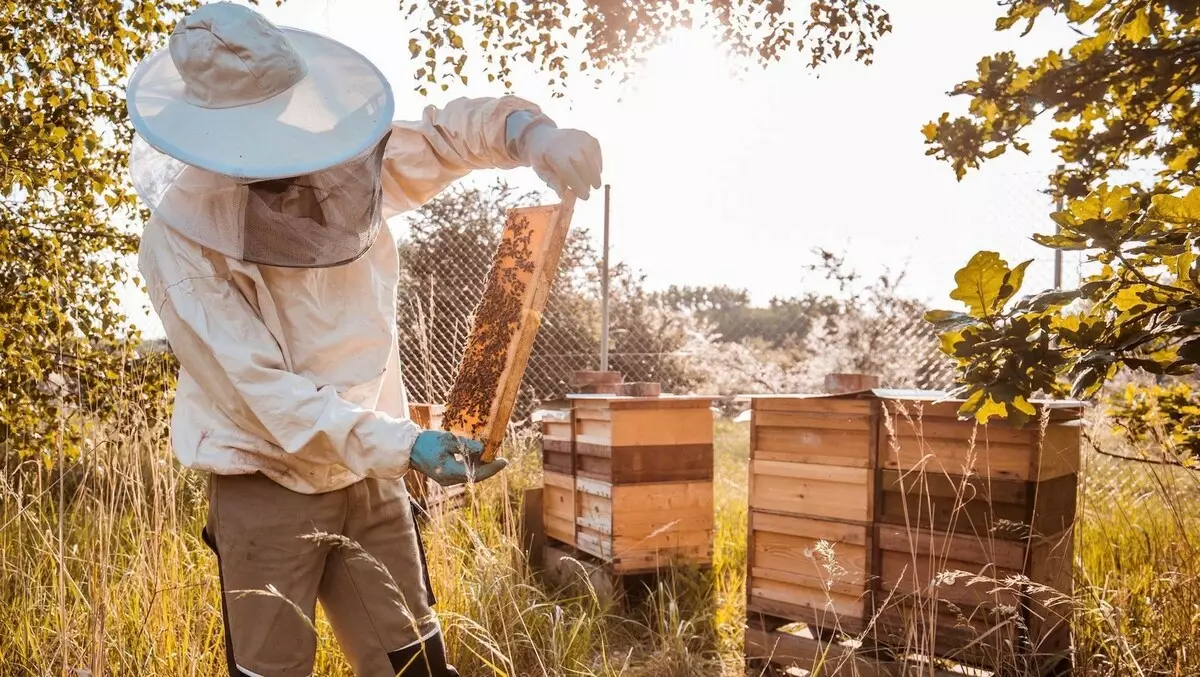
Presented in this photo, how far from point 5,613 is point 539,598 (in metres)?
2.14

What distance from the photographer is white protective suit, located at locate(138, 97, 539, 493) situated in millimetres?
1734

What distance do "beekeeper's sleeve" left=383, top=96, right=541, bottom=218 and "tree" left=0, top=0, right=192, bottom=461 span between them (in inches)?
85.3

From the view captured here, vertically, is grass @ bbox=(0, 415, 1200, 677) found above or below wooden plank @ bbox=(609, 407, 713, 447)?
below

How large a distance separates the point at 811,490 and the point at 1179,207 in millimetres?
1901

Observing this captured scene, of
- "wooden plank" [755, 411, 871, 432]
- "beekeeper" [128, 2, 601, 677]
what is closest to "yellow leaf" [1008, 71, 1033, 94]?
"wooden plank" [755, 411, 871, 432]

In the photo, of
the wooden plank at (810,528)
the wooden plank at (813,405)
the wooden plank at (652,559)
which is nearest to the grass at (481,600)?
the wooden plank at (652,559)

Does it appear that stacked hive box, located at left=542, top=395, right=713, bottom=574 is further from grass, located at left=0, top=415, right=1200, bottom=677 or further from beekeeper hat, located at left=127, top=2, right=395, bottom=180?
beekeeper hat, located at left=127, top=2, right=395, bottom=180

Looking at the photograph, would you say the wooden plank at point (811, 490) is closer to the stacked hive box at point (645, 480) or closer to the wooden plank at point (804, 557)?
the wooden plank at point (804, 557)

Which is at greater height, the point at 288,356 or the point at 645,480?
the point at 288,356

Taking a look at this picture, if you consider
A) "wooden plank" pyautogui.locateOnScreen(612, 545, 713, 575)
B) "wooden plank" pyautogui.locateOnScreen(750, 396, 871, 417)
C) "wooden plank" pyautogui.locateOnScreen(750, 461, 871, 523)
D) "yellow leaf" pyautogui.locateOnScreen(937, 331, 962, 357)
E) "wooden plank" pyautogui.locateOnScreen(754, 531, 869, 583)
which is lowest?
"wooden plank" pyautogui.locateOnScreen(612, 545, 713, 575)

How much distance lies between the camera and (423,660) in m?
2.13

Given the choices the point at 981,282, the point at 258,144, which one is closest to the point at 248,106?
the point at 258,144

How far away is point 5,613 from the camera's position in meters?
3.08

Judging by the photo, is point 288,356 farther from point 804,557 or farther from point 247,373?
point 804,557
